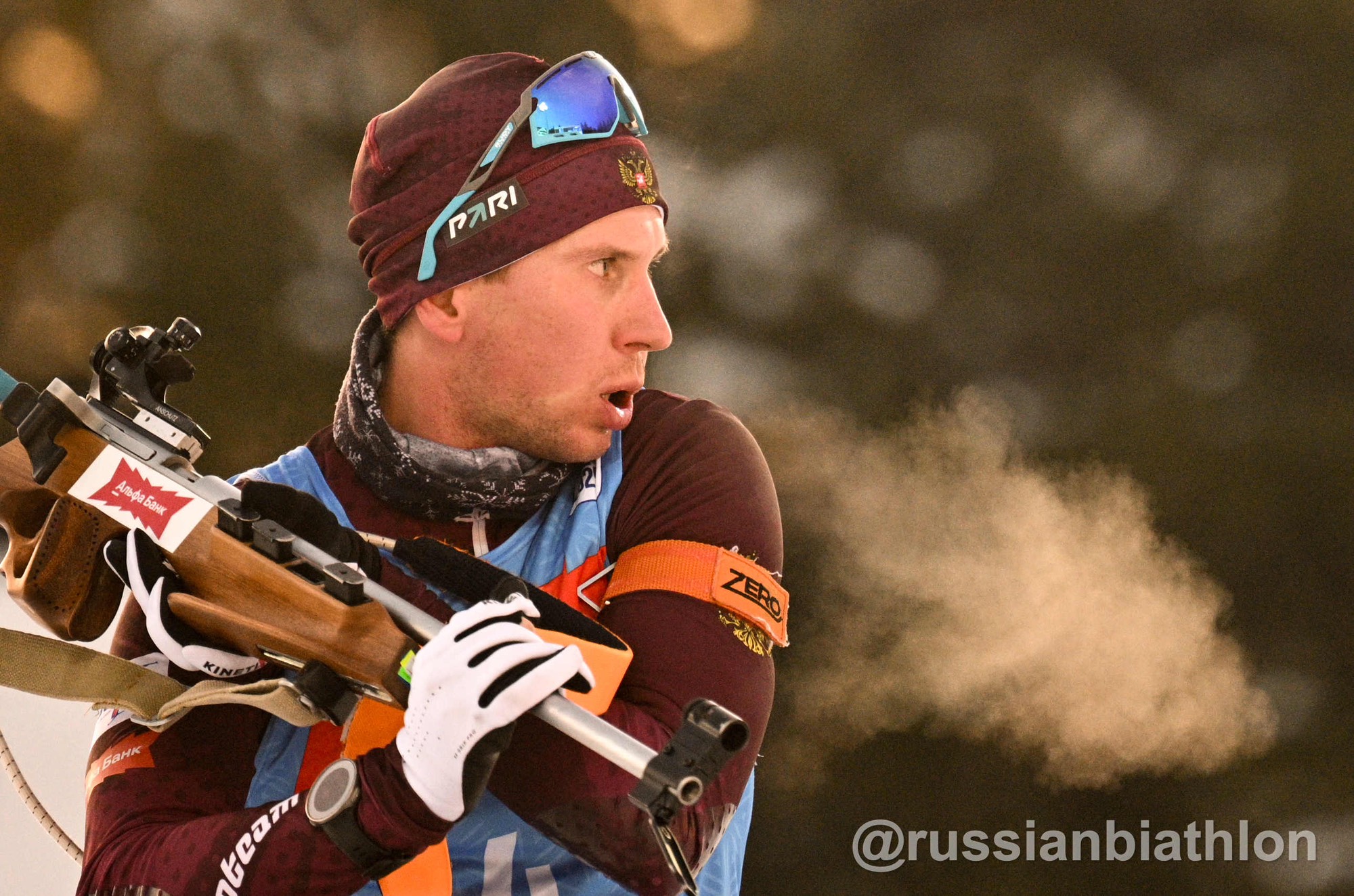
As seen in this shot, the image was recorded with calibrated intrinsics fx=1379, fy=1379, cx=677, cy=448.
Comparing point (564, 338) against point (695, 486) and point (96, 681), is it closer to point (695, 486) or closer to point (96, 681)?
point (695, 486)

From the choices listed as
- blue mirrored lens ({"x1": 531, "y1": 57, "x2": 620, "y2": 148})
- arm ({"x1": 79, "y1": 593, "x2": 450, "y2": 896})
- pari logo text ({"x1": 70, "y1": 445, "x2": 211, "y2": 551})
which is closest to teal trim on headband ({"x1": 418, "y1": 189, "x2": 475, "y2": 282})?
blue mirrored lens ({"x1": 531, "y1": 57, "x2": 620, "y2": 148})

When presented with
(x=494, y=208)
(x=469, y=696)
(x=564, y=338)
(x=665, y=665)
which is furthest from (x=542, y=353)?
(x=469, y=696)

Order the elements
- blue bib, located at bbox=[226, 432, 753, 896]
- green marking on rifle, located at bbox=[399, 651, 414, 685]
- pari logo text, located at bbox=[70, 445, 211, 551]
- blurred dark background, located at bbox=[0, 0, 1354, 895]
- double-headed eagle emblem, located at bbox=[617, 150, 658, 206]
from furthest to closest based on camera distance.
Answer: blurred dark background, located at bbox=[0, 0, 1354, 895], double-headed eagle emblem, located at bbox=[617, 150, 658, 206], blue bib, located at bbox=[226, 432, 753, 896], pari logo text, located at bbox=[70, 445, 211, 551], green marking on rifle, located at bbox=[399, 651, 414, 685]

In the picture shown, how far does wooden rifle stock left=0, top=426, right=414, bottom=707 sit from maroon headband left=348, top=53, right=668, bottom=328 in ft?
1.21

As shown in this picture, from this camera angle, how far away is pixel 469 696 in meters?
0.98

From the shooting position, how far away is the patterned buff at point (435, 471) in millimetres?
1391

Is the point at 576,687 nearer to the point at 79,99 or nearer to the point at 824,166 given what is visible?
the point at 824,166

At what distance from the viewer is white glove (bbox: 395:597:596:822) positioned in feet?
3.22

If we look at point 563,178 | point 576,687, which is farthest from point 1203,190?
point 576,687

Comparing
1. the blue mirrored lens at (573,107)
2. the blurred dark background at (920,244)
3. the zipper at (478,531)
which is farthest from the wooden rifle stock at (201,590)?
the blurred dark background at (920,244)

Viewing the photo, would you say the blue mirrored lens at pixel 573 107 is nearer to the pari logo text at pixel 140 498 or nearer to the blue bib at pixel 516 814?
the blue bib at pixel 516 814

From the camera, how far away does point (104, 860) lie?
1203mm

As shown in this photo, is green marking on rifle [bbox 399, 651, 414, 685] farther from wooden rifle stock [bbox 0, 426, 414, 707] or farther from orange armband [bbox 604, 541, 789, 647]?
orange armband [bbox 604, 541, 789, 647]

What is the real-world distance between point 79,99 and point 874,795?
1.91 m
